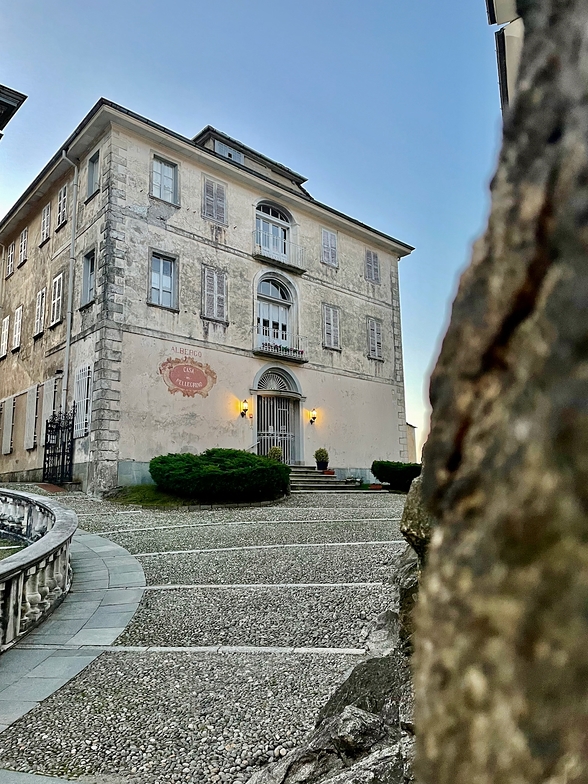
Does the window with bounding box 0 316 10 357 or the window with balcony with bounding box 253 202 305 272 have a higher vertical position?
the window with balcony with bounding box 253 202 305 272

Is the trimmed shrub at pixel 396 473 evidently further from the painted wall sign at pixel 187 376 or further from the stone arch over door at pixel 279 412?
the painted wall sign at pixel 187 376

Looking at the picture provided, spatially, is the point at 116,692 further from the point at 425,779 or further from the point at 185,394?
the point at 185,394

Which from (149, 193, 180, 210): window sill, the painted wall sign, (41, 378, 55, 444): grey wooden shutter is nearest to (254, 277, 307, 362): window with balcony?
the painted wall sign

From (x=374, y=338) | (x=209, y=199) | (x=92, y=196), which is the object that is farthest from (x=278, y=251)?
(x=92, y=196)

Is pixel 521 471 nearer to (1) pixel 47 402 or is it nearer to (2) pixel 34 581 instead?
(2) pixel 34 581

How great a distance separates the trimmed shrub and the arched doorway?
2.81m

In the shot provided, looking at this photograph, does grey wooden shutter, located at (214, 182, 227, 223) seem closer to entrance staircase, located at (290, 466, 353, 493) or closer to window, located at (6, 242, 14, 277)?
entrance staircase, located at (290, 466, 353, 493)

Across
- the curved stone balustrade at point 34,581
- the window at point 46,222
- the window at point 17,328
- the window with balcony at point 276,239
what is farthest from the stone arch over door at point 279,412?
the curved stone balustrade at point 34,581

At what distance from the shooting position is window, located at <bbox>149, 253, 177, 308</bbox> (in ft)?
52.1

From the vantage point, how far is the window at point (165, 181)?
16.4 meters

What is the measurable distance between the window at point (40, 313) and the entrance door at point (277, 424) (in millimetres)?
7406

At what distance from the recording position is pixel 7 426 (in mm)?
18766

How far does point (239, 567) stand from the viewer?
5918 millimetres

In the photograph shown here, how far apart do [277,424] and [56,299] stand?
7975 mm
